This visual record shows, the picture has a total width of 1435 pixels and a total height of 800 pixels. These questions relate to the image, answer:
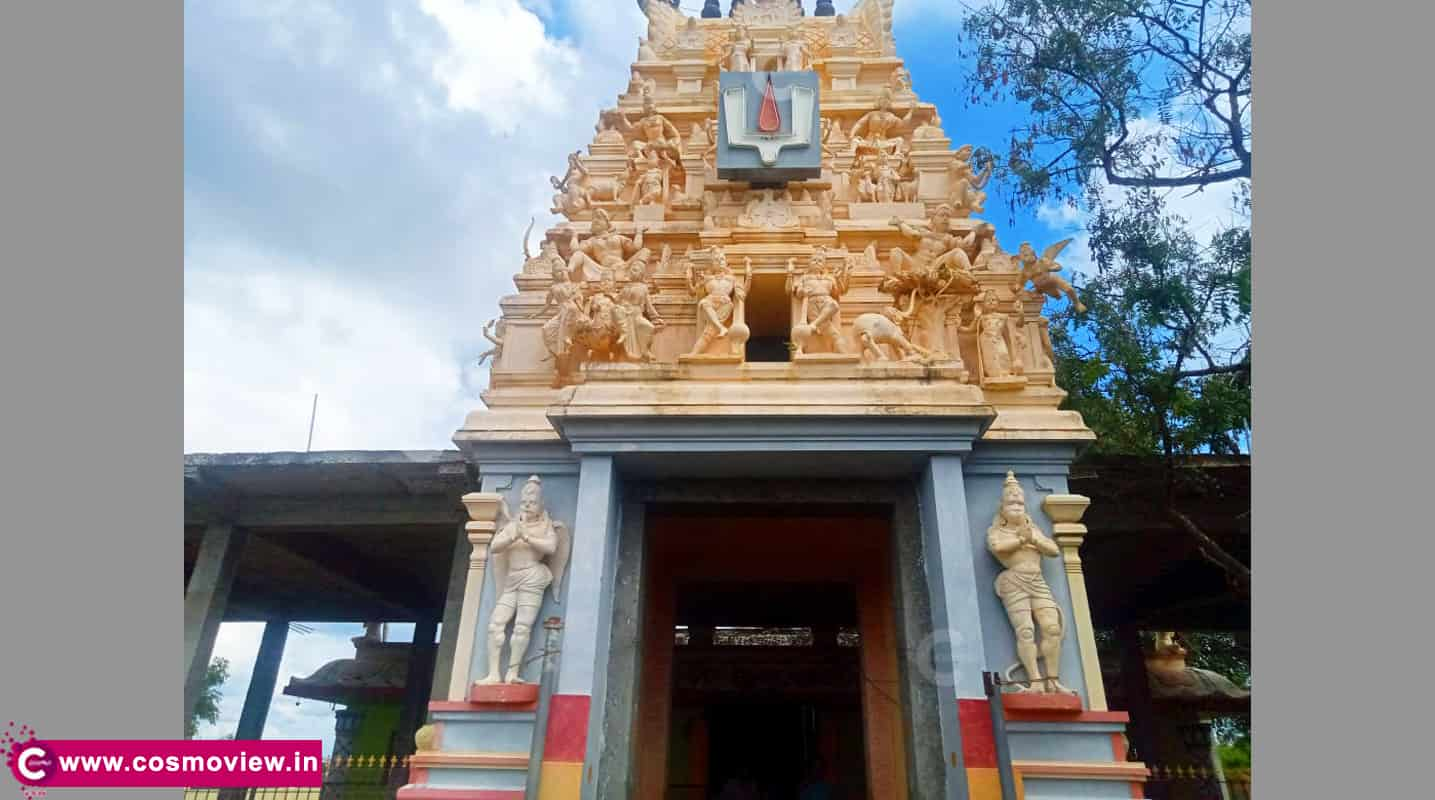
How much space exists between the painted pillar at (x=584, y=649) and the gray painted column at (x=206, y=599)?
20.5ft

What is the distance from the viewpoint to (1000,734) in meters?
5.69

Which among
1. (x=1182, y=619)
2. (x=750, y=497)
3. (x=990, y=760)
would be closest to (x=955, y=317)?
(x=750, y=497)

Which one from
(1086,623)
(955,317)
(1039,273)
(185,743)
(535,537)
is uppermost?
(1039,273)

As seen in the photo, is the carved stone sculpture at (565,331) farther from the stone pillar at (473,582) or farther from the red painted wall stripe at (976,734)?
the red painted wall stripe at (976,734)

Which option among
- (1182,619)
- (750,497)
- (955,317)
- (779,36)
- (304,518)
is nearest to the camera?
(750,497)

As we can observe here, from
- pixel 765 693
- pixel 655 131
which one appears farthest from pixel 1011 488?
pixel 765 693

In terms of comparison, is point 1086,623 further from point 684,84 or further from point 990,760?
point 684,84

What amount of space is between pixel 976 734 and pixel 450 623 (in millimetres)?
5763

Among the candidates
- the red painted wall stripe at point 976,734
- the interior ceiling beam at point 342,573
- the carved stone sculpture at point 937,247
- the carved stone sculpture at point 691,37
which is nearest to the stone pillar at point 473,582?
the red painted wall stripe at point 976,734

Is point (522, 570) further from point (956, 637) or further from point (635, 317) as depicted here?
point (956, 637)

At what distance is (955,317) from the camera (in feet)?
26.7

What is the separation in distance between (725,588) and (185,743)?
730 centimetres
